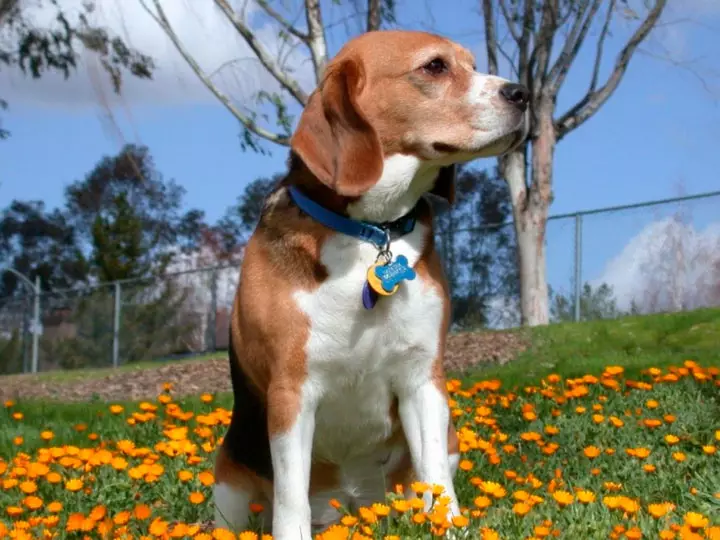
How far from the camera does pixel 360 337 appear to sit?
3.53 metres

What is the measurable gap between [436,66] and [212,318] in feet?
63.5

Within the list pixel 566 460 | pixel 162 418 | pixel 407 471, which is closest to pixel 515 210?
pixel 162 418

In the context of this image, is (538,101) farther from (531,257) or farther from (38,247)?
(38,247)

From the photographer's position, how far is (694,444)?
17.6ft

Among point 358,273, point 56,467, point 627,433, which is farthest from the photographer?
point 627,433

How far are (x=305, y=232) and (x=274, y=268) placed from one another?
172 mm

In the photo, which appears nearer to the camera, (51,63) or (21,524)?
(21,524)

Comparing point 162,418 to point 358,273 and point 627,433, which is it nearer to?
point 627,433

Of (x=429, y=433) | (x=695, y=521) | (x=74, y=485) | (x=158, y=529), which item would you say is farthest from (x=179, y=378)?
(x=695, y=521)

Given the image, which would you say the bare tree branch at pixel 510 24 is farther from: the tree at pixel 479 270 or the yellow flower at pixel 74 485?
the yellow flower at pixel 74 485

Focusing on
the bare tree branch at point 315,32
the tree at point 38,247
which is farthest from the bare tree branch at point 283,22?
the tree at point 38,247

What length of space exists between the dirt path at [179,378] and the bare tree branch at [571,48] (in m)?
4.46

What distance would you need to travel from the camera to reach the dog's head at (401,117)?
3.53 metres

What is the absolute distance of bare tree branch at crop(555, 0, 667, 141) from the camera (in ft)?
51.4
